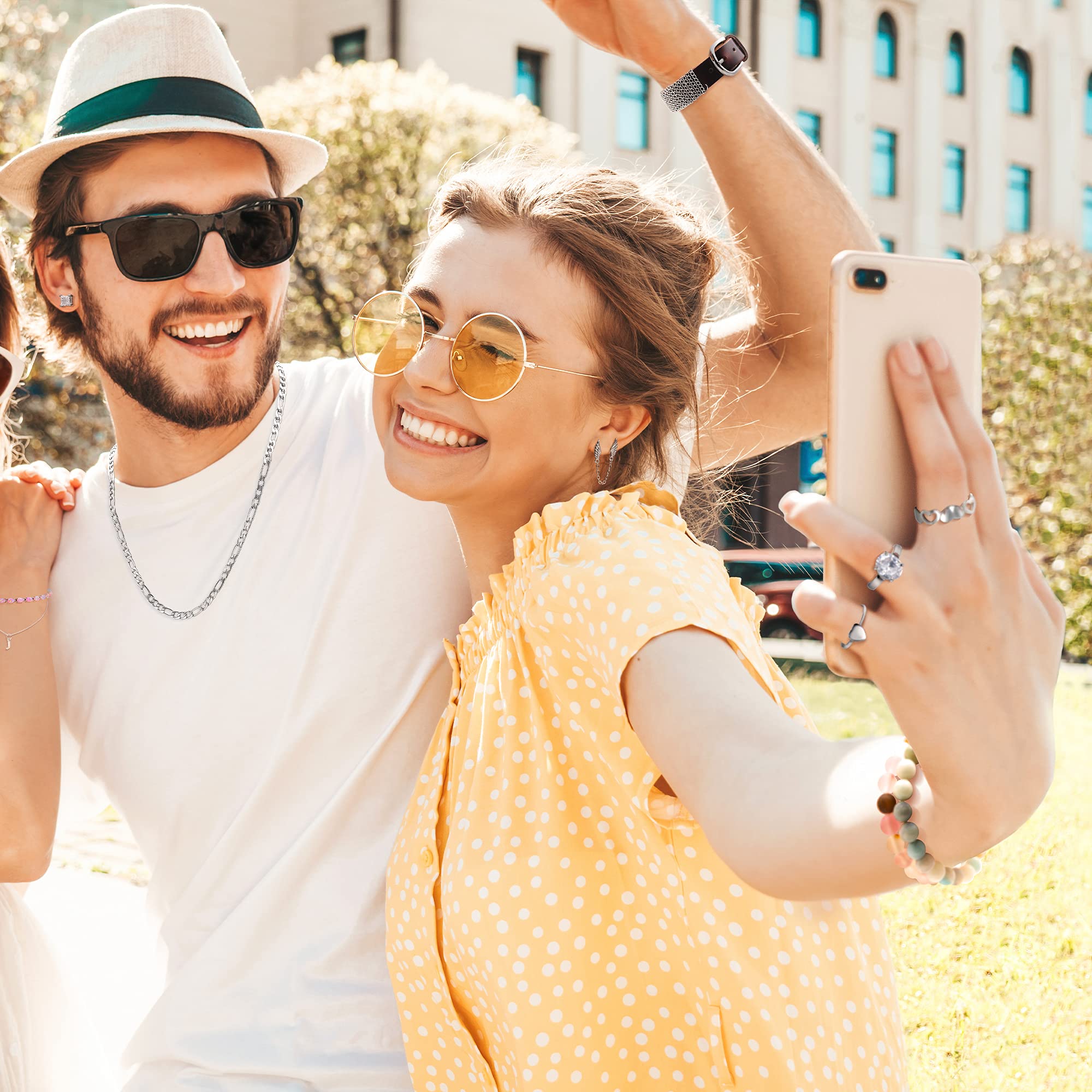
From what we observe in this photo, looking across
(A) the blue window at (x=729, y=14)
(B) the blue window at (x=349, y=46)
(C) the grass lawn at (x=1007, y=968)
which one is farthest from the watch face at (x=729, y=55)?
(A) the blue window at (x=729, y=14)

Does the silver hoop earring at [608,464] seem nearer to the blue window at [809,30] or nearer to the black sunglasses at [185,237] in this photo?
the black sunglasses at [185,237]

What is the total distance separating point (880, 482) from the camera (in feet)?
3.98

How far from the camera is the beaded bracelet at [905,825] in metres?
1.18

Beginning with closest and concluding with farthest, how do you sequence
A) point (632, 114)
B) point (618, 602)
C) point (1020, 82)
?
point (618, 602)
point (632, 114)
point (1020, 82)

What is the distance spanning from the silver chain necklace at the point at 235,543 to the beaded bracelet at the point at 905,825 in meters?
1.82

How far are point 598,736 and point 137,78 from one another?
206cm

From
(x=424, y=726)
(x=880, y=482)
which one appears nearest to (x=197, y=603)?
(x=424, y=726)

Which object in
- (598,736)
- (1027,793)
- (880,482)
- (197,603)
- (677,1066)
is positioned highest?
(880,482)

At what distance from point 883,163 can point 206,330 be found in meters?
31.5

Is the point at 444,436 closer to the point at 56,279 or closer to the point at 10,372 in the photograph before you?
the point at 10,372

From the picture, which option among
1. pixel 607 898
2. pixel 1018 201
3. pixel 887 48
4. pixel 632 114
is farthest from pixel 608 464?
pixel 1018 201

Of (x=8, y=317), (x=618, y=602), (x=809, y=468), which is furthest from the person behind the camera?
(x=809, y=468)

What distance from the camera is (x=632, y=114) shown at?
2623 centimetres

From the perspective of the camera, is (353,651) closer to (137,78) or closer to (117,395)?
(117,395)
